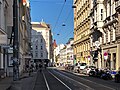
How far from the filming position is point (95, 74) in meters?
41.8

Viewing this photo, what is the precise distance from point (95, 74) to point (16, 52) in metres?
25.9

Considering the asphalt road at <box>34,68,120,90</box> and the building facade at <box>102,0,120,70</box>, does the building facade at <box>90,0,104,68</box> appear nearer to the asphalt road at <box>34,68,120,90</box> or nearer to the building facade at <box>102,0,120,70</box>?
the building facade at <box>102,0,120,70</box>

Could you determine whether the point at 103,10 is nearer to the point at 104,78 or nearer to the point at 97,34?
the point at 97,34

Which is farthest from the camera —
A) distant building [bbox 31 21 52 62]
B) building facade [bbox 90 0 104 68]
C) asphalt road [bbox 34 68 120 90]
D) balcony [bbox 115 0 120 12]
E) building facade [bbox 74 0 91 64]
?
distant building [bbox 31 21 52 62]

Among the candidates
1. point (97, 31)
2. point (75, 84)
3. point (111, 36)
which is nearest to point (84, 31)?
point (97, 31)

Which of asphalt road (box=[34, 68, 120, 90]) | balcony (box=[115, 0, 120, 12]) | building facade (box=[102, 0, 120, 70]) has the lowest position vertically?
asphalt road (box=[34, 68, 120, 90])

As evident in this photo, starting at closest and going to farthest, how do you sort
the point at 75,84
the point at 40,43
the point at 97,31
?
the point at 75,84
the point at 97,31
the point at 40,43

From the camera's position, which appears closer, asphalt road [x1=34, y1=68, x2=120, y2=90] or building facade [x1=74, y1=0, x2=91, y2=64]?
asphalt road [x1=34, y1=68, x2=120, y2=90]

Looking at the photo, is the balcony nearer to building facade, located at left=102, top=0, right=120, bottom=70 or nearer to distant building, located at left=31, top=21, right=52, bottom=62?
building facade, located at left=102, top=0, right=120, bottom=70

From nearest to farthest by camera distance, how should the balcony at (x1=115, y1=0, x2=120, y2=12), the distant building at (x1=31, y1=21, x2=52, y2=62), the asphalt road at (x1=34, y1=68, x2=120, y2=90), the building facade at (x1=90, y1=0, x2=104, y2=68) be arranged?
the asphalt road at (x1=34, y1=68, x2=120, y2=90) → the balcony at (x1=115, y1=0, x2=120, y2=12) → the building facade at (x1=90, y1=0, x2=104, y2=68) → the distant building at (x1=31, y1=21, x2=52, y2=62)

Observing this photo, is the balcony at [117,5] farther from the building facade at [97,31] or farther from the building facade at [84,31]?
the building facade at [84,31]

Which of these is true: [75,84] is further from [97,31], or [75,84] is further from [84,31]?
[84,31]

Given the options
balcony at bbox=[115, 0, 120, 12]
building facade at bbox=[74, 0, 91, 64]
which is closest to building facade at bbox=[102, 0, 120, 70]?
balcony at bbox=[115, 0, 120, 12]

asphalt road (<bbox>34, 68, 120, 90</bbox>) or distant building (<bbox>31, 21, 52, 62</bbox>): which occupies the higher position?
distant building (<bbox>31, 21, 52, 62</bbox>)
